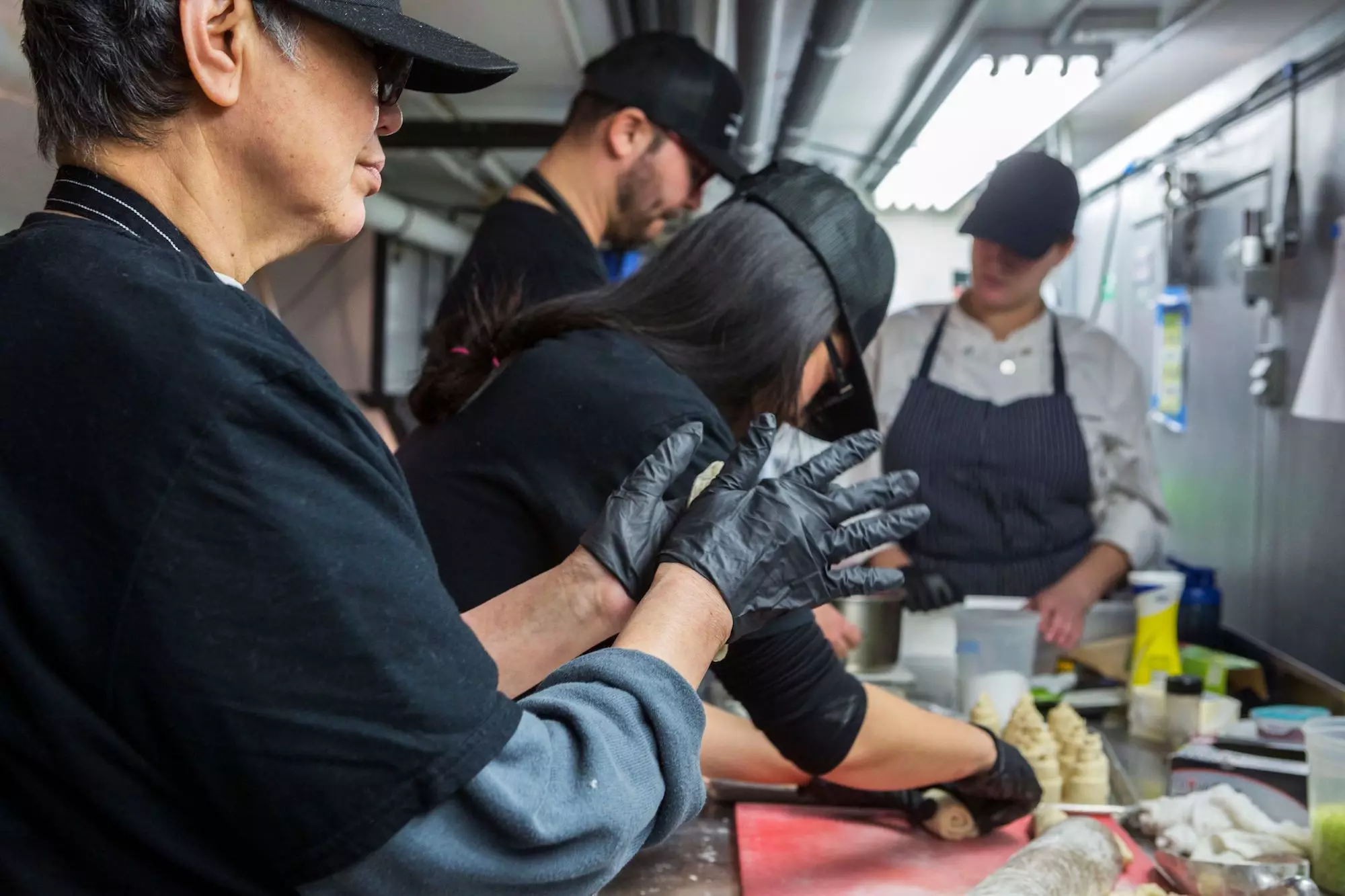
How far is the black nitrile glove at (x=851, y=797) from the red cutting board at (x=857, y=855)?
0.01 metres

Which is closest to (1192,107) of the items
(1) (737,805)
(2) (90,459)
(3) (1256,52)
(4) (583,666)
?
→ (3) (1256,52)

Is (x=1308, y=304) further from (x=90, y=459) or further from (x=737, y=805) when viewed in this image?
(x=90, y=459)

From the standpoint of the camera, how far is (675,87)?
8.05 ft

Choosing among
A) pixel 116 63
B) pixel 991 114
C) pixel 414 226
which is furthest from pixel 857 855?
pixel 414 226

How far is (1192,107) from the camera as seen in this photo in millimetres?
3990

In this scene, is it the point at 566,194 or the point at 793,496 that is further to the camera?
the point at 566,194

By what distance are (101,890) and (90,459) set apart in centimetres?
26

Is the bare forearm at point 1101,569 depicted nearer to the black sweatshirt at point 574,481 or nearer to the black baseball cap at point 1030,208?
the black baseball cap at point 1030,208

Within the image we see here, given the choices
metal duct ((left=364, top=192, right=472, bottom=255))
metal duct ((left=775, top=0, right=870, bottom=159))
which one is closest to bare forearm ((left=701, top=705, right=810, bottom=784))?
metal duct ((left=775, top=0, right=870, bottom=159))

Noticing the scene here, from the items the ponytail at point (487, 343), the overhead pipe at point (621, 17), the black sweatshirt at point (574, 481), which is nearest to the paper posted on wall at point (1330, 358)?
the overhead pipe at point (621, 17)

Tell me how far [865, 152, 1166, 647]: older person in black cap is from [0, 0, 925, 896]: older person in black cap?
2.12 metres

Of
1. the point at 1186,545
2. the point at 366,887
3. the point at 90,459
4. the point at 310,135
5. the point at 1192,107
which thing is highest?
the point at 1192,107

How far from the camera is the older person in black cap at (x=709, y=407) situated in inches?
51.4

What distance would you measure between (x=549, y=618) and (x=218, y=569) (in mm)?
587
